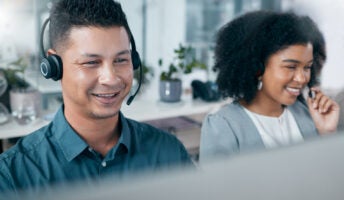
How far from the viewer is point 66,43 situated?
0.63m

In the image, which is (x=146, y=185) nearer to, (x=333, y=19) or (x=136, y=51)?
(x=136, y=51)

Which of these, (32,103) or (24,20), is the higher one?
(24,20)

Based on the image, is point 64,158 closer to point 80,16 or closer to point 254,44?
point 80,16

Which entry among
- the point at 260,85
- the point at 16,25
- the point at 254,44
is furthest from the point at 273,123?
the point at 16,25

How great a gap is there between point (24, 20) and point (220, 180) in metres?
0.70

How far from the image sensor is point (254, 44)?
101 cm

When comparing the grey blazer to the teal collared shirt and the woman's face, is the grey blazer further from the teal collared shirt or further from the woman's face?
the teal collared shirt

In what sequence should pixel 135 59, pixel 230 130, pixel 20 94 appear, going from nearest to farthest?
pixel 135 59 < pixel 230 130 < pixel 20 94

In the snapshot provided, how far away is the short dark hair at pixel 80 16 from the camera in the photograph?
2.02ft

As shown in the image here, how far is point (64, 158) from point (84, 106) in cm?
10

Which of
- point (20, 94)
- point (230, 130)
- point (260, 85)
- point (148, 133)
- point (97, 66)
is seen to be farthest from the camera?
point (20, 94)

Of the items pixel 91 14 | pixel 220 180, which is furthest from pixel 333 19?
pixel 220 180

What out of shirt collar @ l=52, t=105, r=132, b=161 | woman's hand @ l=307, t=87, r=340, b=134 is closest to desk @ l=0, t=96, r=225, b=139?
shirt collar @ l=52, t=105, r=132, b=161

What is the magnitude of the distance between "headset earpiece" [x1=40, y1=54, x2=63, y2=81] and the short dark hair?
0.12 ft
